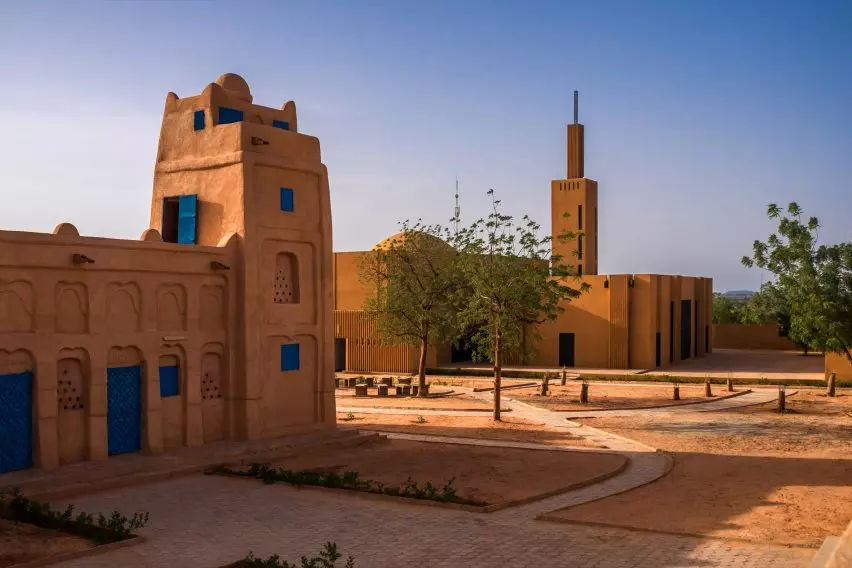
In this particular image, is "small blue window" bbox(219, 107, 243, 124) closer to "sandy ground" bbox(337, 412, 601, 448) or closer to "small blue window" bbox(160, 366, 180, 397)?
"small blue window" bbox(160, 366, 180, 397)

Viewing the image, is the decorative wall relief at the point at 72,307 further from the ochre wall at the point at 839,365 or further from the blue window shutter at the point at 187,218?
the ochre wall at the point at 839,365

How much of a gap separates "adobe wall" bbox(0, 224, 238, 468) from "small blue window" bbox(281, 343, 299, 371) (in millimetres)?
1520

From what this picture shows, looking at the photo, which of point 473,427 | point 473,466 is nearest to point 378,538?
point 473,466

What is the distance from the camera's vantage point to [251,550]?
42.1ft

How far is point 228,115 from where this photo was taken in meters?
22.5

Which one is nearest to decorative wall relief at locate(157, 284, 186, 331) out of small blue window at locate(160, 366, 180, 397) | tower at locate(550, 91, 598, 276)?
small blue window at locate(160, 366, 180, 397)

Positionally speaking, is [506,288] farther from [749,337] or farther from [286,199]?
[749,337]

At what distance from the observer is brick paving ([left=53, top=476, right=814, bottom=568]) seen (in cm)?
1222

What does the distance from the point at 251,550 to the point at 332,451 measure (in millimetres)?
9147

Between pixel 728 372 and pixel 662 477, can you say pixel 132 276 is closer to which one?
pixel 662 477

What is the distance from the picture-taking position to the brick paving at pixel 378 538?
40.1 feet

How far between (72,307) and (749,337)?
179 ft

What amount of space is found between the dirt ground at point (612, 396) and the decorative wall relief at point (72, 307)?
17.2 m

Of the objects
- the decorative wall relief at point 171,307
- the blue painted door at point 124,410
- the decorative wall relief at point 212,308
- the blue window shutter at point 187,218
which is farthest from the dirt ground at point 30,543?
the blue window shutter at point 187,218
